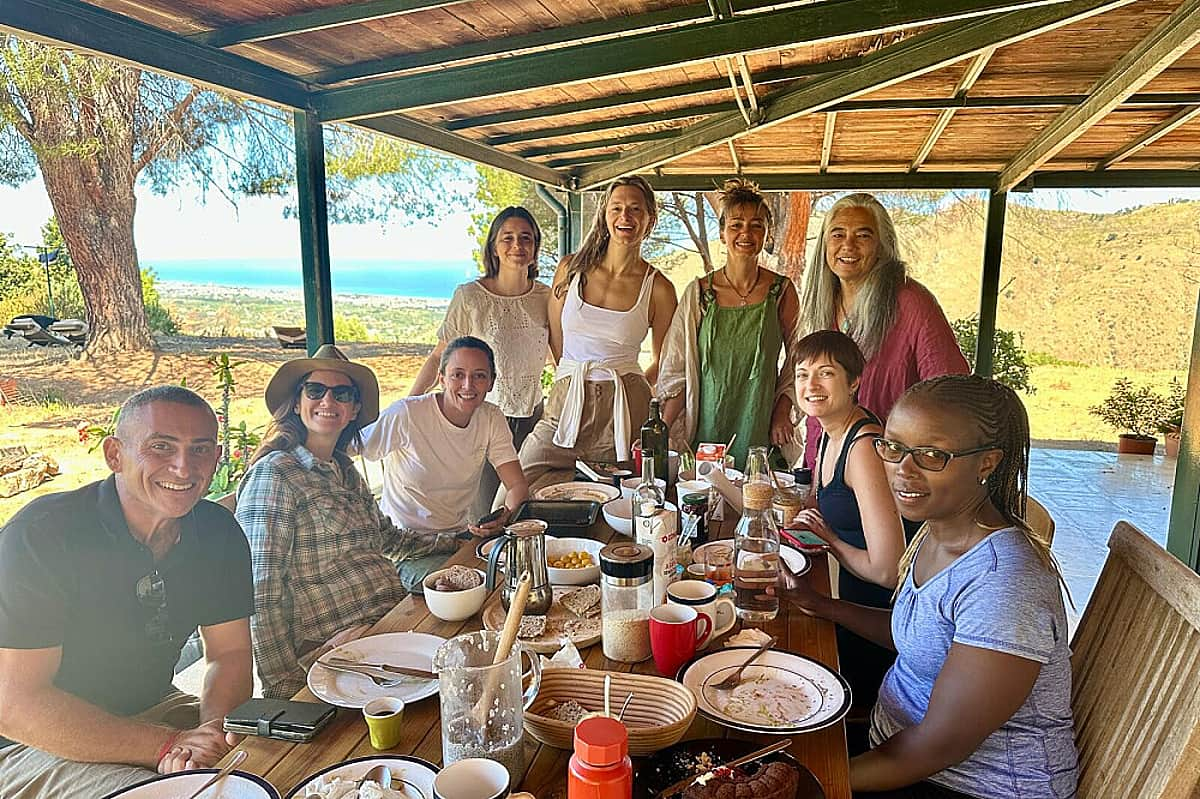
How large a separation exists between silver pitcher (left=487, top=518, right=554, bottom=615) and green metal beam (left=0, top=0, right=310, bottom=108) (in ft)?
5.16

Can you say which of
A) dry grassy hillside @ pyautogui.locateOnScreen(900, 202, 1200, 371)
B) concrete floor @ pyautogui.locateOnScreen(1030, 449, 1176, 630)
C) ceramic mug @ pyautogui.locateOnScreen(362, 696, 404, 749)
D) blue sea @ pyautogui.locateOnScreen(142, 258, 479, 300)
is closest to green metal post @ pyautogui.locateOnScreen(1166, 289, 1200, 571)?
concrete floor @ pyautogui.locateOnScreen(1030, 449, 1176, 630)

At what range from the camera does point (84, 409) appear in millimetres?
3445

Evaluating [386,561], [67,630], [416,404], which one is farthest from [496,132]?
[67,630]

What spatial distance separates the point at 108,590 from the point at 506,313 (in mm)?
2010

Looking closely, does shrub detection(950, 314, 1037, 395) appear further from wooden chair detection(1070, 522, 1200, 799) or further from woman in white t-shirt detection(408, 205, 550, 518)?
wooden chair detection(1070, 522, 1200, 799)

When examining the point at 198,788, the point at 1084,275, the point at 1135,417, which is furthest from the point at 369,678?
the point at 1084,275

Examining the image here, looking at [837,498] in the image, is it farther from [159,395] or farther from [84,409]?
[84,409]

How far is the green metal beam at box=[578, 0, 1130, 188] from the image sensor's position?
2537 mm

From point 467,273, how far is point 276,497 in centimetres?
665

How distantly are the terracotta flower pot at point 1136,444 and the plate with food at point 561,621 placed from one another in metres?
7.79

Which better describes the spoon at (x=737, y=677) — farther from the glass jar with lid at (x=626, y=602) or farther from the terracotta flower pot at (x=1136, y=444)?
the terracotta flower pot at (x=1136, y=444)

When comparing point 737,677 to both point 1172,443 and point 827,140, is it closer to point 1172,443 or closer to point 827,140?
point 827,140

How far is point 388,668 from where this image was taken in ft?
4.36

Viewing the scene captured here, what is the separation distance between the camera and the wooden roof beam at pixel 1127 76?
2.67 metres
